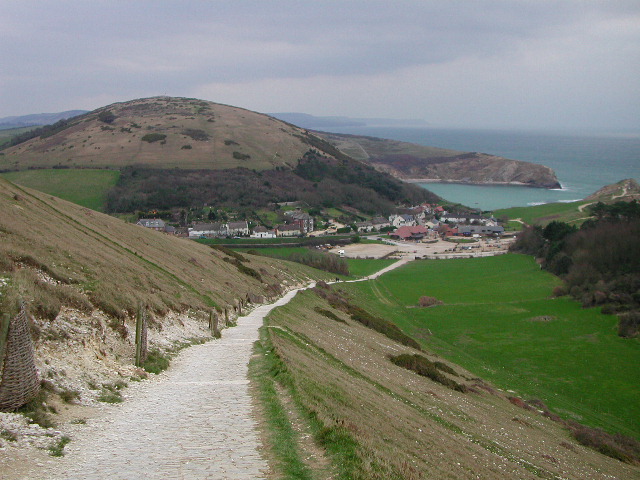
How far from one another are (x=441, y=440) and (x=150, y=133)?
6396 inches

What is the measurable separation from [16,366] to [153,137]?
159 m

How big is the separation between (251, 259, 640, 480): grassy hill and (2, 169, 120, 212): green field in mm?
99540

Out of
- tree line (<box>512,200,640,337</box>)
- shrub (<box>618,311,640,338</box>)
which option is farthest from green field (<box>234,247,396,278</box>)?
shrub (<box>618,311,640,338</box>)

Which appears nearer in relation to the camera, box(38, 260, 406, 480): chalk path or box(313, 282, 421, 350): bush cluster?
box(38, 260, 406, 480): chalk path

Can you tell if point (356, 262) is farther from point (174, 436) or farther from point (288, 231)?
point (174, 436)

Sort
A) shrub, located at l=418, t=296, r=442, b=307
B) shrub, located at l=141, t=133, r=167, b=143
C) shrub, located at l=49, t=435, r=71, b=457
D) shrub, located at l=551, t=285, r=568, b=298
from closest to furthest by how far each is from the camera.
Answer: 1. shrub, located at l=49, t=435, r=71, b=457
2. shrub, located at l=418, t=296, r=442, b=307
3. shrub, located at l=551, t=285, r=568, b=298
4. shrub, located at l=141, t=133, r=167, b=143

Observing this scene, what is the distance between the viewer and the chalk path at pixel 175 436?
8773mm

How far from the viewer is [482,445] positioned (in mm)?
16344

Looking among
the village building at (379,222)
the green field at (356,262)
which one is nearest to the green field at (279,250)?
the green field at (356,262)

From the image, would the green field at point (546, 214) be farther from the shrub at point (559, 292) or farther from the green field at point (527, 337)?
the shrub at point (559, 292)

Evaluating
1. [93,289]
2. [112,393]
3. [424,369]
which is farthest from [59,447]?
[424,369]

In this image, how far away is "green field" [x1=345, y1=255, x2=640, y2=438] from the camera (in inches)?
1277

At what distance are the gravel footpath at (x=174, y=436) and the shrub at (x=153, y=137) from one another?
5987 inches

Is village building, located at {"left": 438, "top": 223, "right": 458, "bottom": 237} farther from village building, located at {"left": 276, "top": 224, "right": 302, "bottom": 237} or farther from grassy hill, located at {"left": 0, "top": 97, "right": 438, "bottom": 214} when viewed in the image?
village building, located at {"left": 276, "top": 224, "right": 302, "bottom": 237}
